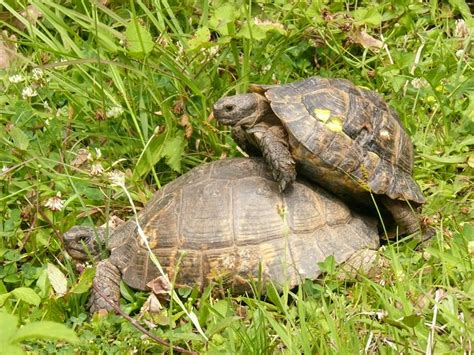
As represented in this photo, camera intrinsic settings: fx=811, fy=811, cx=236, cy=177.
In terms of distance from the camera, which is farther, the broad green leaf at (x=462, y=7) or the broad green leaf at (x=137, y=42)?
the broad green leaf at (x=462, y=7)

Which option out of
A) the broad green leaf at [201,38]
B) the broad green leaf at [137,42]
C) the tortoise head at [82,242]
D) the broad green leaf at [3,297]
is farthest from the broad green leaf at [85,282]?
the broad green leaf at [201,38]

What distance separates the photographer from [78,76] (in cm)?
523

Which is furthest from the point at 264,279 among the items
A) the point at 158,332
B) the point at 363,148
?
the point at 363,148

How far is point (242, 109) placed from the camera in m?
4.09

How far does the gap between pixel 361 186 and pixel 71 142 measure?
6.14 ft

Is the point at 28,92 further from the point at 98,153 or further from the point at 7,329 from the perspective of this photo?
the point at 7,329

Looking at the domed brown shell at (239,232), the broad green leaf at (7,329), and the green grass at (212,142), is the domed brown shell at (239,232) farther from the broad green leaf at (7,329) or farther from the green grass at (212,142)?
the broad green leaf at (7,329)

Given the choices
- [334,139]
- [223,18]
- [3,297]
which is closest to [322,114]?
[334,139]

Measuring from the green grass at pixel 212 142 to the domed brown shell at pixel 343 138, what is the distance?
0.33m

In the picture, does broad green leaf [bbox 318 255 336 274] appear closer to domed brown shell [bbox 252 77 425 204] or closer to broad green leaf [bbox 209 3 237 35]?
domed brown shell [bbox 252 77 425 204]

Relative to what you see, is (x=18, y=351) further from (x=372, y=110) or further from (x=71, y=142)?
(x=71, y=142)

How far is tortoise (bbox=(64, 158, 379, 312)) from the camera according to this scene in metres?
3.79

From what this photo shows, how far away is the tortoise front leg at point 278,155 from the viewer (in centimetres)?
389

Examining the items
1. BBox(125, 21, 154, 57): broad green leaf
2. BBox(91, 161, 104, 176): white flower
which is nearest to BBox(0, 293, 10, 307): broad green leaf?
BBox(91, 161, 104, 176): white flower
